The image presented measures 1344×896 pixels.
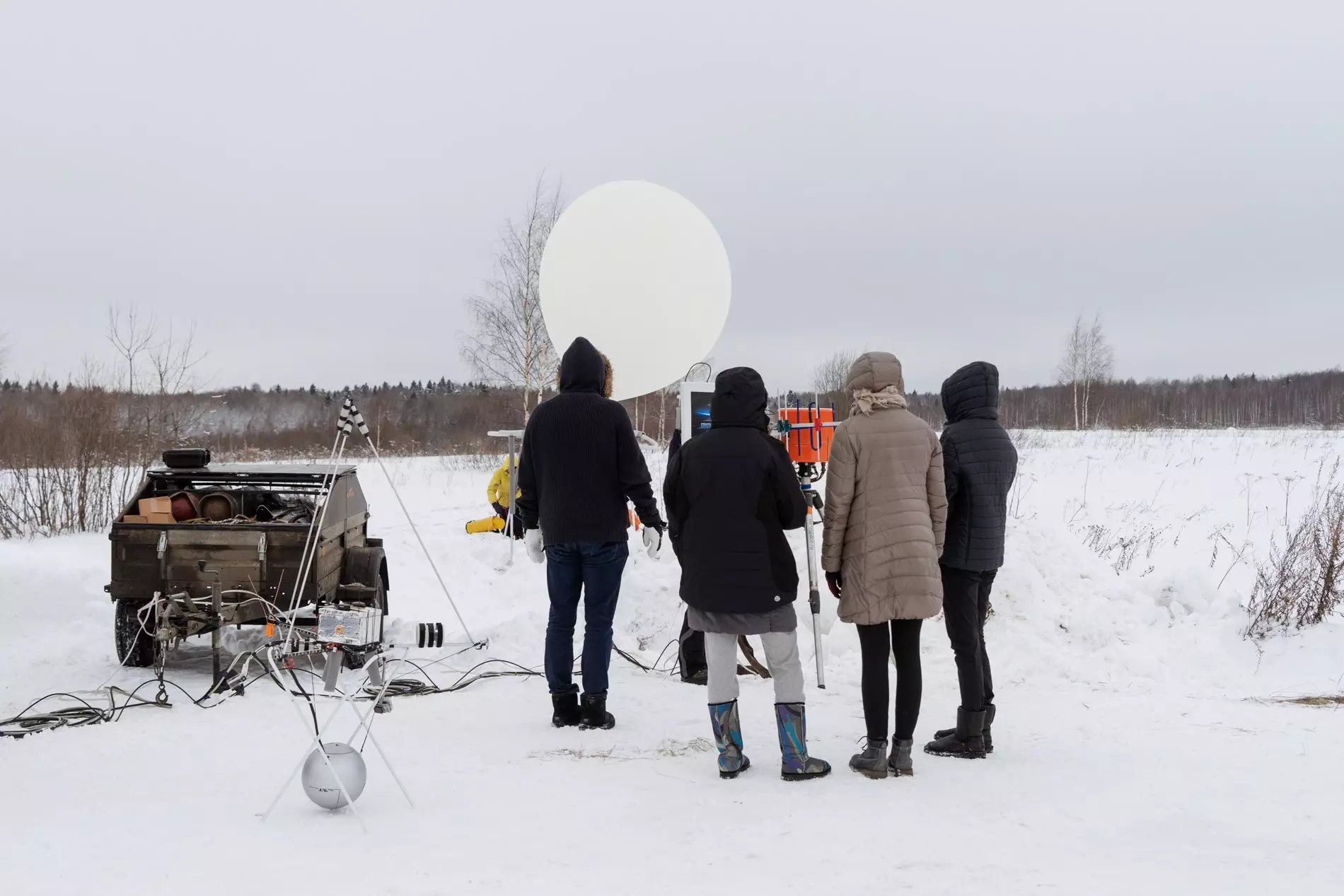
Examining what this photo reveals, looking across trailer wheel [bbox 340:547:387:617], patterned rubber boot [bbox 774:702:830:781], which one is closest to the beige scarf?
patterned rubber boot [bbox 774:702:830:781]

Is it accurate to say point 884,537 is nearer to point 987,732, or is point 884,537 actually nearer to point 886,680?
point 886,680

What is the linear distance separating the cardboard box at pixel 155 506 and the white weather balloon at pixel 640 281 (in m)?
3.49

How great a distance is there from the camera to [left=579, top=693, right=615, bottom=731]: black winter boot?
5.06 metres

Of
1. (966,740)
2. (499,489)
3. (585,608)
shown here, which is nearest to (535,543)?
(585,608)

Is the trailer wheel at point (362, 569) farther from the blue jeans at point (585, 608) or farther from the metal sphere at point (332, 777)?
the metal sphere at point (332, 777)

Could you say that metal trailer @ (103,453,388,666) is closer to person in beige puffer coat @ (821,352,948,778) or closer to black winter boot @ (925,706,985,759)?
person in beige puffer coat @ (821,352,948,778)

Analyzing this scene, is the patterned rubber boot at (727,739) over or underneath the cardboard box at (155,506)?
underneath

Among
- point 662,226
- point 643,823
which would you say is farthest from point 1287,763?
point 662,226

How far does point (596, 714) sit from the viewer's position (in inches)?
199

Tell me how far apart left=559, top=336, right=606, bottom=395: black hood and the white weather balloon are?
8.95ft

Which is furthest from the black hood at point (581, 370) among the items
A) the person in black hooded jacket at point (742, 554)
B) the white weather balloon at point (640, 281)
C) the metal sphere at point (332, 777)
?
the white weather balloon at point (640, 281)

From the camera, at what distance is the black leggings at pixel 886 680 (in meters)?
4.22

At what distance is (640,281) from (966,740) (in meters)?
4.85

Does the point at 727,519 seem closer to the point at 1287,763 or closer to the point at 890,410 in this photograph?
the point at 890,410
